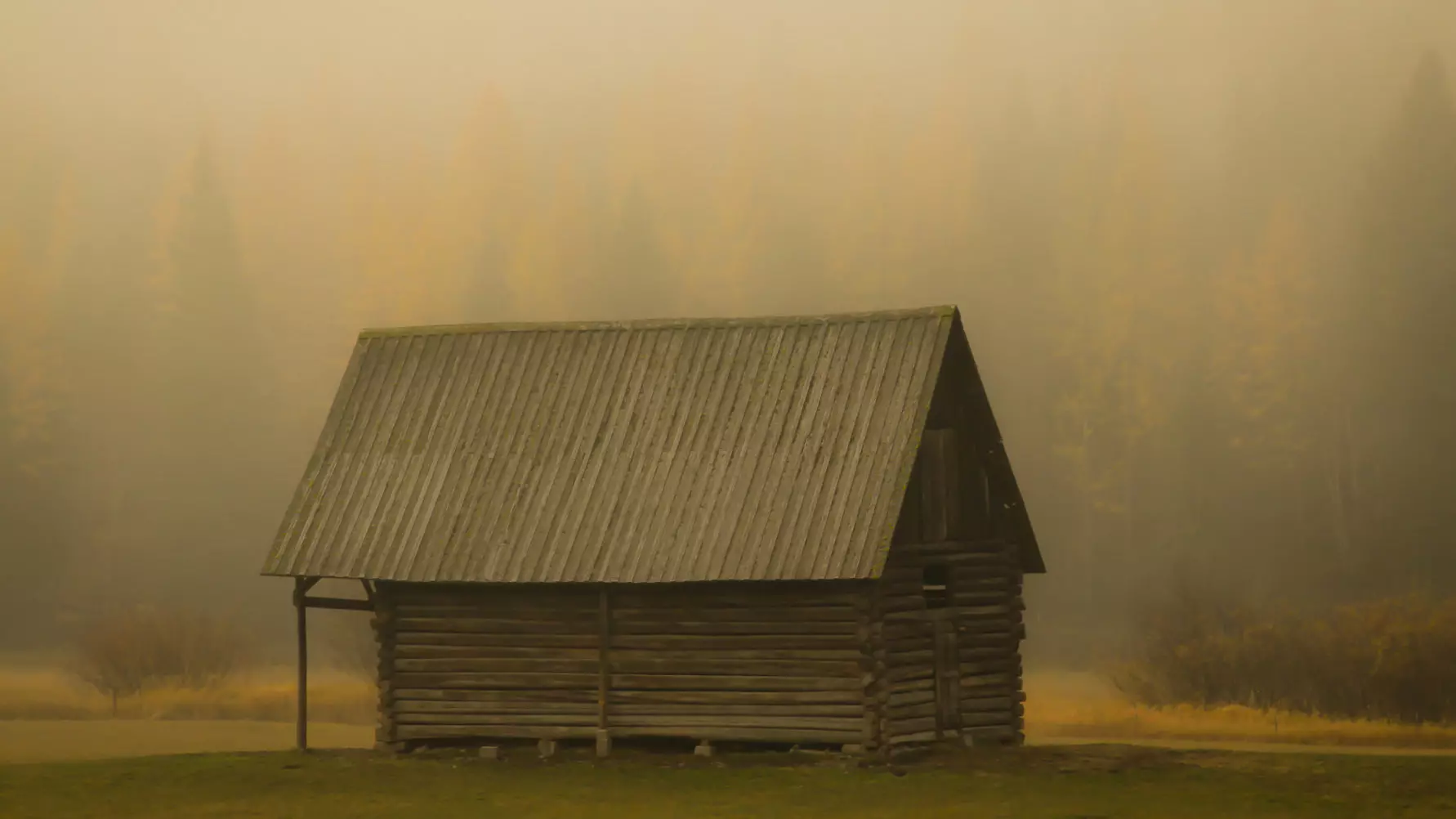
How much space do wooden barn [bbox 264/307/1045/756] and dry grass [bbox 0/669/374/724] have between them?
1607 cm

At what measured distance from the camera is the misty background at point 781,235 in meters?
62.2

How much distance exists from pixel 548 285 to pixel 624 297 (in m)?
3.78

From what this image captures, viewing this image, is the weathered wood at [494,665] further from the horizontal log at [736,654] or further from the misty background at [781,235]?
the misty background at [781,235]

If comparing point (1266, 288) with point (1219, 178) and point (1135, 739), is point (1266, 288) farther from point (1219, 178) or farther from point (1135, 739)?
point (1135, 739)

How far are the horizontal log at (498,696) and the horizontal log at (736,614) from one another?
3.98 feet

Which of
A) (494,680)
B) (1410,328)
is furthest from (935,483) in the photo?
(1410,328)

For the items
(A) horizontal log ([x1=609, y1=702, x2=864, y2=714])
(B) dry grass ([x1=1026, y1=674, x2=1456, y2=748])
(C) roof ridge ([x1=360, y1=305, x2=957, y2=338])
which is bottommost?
(B) dry grass ([x1=1026, y1=674, x2=1456, y2=748])

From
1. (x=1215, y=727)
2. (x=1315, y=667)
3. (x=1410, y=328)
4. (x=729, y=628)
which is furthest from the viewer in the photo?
(x=1410, y=328)

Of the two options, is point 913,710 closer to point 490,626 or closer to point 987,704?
point 987,704

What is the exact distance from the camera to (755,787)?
23.1 meters

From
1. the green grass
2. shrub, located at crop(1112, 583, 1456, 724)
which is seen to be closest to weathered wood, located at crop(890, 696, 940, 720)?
the green grass

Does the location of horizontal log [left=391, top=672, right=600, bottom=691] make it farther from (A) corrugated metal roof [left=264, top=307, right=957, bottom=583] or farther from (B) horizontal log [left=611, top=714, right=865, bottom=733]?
(A) corrugated metal roof [left=264, top=307, right=957, bottom=583]

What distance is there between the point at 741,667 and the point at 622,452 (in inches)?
151

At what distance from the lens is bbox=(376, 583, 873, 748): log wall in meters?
25.0
